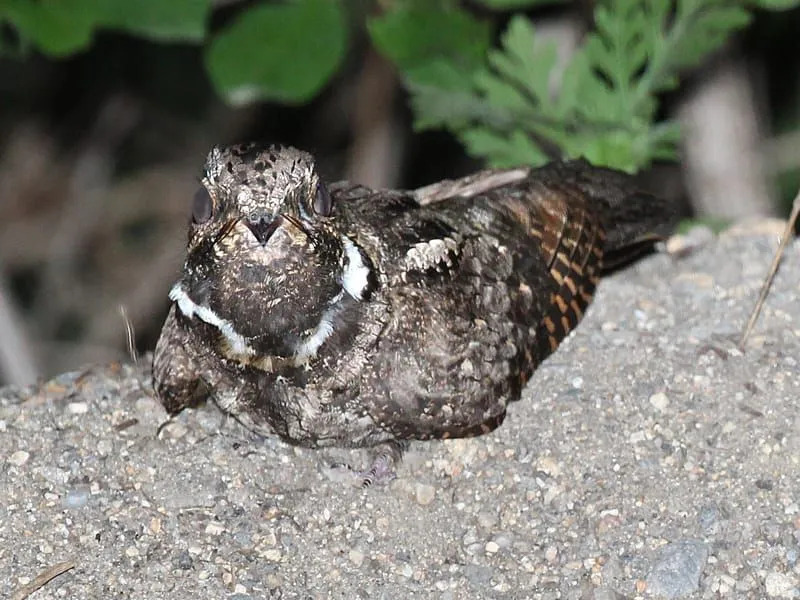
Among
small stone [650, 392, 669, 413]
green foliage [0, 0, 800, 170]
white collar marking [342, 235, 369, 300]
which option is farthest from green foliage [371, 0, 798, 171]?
white collar marking [342, 235, 369, 300]

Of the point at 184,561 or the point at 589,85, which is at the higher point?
the point at 589,85

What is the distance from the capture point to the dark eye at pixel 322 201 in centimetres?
377

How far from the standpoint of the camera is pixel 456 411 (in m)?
4.10

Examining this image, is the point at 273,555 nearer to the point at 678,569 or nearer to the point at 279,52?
the point at 678,569

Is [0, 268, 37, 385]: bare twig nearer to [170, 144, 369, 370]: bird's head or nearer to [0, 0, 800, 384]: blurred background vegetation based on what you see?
[0, 0, 800, 384]: blurred background vegetation

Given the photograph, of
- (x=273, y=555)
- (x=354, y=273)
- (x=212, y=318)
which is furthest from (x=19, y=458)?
(x=354, y=273)

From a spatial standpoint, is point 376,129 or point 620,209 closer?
point 620,209

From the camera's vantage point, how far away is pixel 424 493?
161 inches

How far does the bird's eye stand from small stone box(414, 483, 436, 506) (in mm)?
1125

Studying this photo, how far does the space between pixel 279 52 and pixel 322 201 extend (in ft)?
5.18

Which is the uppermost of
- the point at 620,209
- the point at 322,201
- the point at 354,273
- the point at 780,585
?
the point at 322,201

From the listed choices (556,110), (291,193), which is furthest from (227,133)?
(291,193)

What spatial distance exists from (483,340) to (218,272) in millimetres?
→ 951

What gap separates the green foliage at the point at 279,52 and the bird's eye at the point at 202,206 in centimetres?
144
